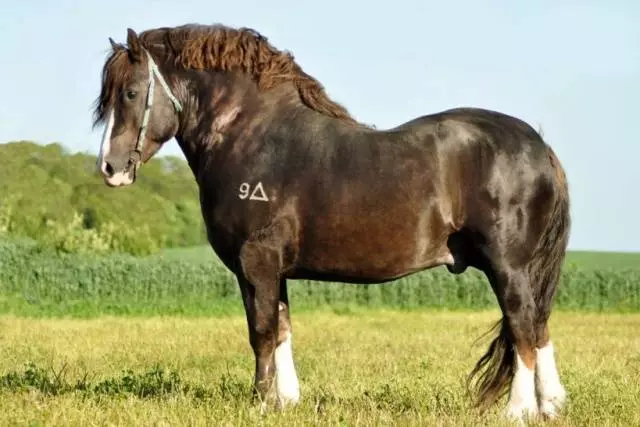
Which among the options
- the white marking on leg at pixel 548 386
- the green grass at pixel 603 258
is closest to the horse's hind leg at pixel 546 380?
the white marking on leg at pixel 548 386

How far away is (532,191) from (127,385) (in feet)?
13.8

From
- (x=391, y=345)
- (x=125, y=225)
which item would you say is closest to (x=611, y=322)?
(x=391, y=345)

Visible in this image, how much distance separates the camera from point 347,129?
7.30m

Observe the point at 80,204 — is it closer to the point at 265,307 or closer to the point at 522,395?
the point at 265,307

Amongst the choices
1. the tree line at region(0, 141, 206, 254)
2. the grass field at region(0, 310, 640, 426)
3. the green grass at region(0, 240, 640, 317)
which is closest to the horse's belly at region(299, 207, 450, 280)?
the grass field at region(0, 310, 640, 426)

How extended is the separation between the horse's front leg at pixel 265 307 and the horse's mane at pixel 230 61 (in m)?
1.18

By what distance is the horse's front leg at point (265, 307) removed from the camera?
7.07 m

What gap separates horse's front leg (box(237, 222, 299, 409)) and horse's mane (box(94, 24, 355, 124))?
1.18 m

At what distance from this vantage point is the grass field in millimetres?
7254

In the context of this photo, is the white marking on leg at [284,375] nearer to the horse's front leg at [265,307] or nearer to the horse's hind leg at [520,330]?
the horse's front leg at [265,307]

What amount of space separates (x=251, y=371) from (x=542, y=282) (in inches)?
200

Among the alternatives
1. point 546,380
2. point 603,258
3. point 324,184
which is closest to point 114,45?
point 324,184

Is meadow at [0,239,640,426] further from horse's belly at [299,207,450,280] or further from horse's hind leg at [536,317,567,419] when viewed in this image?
horse's belly at [299,207,450,280]

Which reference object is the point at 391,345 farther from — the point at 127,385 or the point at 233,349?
the point at 127,385
